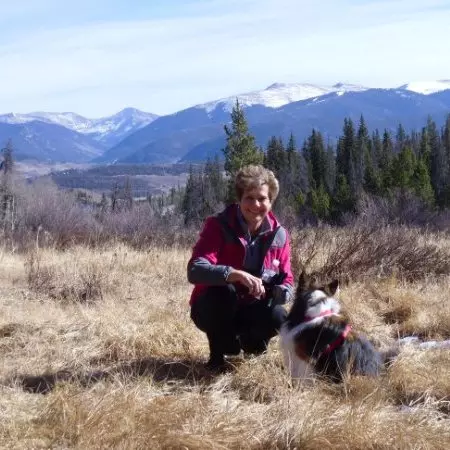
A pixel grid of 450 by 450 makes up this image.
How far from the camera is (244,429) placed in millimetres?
3258

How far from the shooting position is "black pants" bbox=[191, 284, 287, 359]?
4.34 metres

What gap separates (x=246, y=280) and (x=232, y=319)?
0.45 meters

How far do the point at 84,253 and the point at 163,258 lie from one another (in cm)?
131

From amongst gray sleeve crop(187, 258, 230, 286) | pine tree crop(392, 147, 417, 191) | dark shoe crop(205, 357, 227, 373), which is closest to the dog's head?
gray sleeve crop(187, 258, 230, 286)

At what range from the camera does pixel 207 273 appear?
4133 mm

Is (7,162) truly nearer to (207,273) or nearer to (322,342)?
(207,273)

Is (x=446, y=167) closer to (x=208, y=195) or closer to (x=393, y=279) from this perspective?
(x=208, y=195)

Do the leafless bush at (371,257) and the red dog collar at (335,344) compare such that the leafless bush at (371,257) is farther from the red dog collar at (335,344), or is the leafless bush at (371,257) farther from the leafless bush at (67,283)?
the red dog collar at (335,344)

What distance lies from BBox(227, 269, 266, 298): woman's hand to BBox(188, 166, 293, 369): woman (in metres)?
0.12

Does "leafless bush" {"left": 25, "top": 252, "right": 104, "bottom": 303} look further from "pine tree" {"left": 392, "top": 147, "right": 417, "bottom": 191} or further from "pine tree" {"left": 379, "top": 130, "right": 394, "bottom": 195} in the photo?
"pine tree" {"left": 392, "top": 147, "right": 417, "bottom": 191}

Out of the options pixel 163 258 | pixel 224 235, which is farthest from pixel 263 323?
pixel 163 258

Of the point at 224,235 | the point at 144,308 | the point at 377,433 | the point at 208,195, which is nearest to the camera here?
the point at 377,433

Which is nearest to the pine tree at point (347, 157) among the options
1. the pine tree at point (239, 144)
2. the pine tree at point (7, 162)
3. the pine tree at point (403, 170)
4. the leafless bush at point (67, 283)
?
the pine tree at point (403, 170)

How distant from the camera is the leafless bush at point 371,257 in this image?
313 inches
